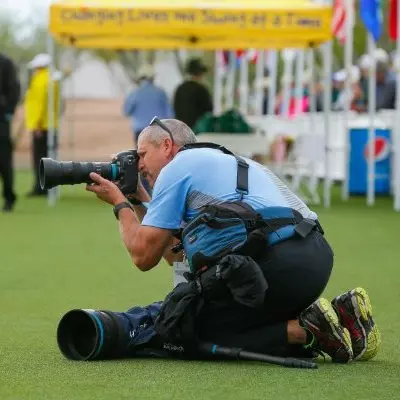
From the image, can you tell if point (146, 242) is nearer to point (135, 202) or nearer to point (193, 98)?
point (135, 202)

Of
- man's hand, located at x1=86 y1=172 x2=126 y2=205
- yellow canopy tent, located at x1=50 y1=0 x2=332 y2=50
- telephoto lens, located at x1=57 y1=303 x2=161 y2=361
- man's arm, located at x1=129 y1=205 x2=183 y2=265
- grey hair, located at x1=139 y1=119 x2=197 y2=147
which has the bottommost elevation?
telephoto lens, located at x1=57 y1=303 x2=161 y2=361

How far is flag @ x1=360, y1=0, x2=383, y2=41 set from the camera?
66.5 ft

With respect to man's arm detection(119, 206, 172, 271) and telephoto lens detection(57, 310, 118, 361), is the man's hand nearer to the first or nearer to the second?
man's arm detection(119, 206, 172, 271)

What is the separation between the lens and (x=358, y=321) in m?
6.99

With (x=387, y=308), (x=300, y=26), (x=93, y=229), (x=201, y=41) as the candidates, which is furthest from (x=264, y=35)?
(x=387, y=308)

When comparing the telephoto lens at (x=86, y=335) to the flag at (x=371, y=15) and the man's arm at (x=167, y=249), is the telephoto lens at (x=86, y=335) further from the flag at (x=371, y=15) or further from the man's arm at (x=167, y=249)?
the flag at (x=371, y=15)

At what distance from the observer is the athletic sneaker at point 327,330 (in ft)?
22.3

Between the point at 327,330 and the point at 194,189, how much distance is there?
0.88 meters

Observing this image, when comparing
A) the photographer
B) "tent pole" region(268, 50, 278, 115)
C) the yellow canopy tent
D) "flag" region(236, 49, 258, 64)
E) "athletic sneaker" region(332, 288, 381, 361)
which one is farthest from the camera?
"flag" region(236, 49, 258, 64)

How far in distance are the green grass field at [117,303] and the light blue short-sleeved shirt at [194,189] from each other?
0.68 metres

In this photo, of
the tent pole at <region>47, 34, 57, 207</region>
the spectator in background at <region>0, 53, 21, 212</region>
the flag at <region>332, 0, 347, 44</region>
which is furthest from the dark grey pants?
the flag at <region>332, 0, 347, 44</region>

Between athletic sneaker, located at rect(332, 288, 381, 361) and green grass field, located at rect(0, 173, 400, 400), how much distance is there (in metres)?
0.08

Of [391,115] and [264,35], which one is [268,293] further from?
[391,115]

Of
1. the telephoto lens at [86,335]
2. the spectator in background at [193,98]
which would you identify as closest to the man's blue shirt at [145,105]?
the spectator in background at [193,98]
